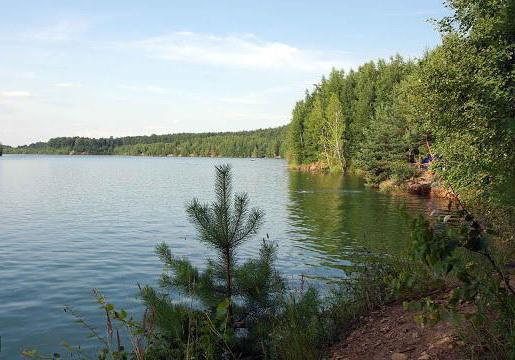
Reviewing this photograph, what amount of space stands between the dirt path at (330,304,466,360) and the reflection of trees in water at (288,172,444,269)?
14.8 feet

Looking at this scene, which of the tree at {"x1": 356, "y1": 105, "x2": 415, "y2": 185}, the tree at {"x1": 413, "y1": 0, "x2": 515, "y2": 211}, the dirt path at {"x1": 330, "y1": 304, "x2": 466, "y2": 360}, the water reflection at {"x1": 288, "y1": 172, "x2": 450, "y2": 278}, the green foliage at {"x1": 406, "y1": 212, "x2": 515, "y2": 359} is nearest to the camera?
the green foliage at {"x1": 406, "y1": 212, "x2": 515, "y2": 359}

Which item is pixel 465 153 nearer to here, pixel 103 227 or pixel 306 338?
pixel 306 338

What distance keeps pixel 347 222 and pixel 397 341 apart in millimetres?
20939

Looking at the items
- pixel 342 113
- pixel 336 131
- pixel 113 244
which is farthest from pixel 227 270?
pixel 342 113

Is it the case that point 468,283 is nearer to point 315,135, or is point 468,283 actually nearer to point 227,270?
point 227,270

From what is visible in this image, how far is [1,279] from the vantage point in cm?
1548

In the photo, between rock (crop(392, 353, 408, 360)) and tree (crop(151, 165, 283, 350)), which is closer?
rock (crop(392, 353, 408, 360))

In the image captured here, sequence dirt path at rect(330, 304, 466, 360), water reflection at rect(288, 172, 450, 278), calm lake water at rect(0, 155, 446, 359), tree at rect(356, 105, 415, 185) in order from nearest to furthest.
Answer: dirt path at rect(330, 304, 466, 360) < calm lake water at rect(0, 155, 446, 359) < water reflection at rect(288, 172, 450, 278) < tree at rect(356, 105, 415, 185)

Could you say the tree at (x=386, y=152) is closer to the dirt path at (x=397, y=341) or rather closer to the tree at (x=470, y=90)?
the tree at (x=470, y=90)

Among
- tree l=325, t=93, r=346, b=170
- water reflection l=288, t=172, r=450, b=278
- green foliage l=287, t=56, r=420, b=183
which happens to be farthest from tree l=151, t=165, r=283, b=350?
tree l=325, t=93, r=346, b=170

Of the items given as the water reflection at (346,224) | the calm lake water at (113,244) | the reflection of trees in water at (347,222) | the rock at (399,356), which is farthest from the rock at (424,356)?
the reflection of trees in water at (347,222)

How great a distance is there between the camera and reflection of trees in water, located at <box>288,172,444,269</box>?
1889cm

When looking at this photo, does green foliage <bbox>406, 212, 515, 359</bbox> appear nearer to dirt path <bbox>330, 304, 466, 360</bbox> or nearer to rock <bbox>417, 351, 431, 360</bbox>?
dirt path <bbox>330, 304, 466, 360</bbox>

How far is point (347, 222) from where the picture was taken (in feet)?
88.1
